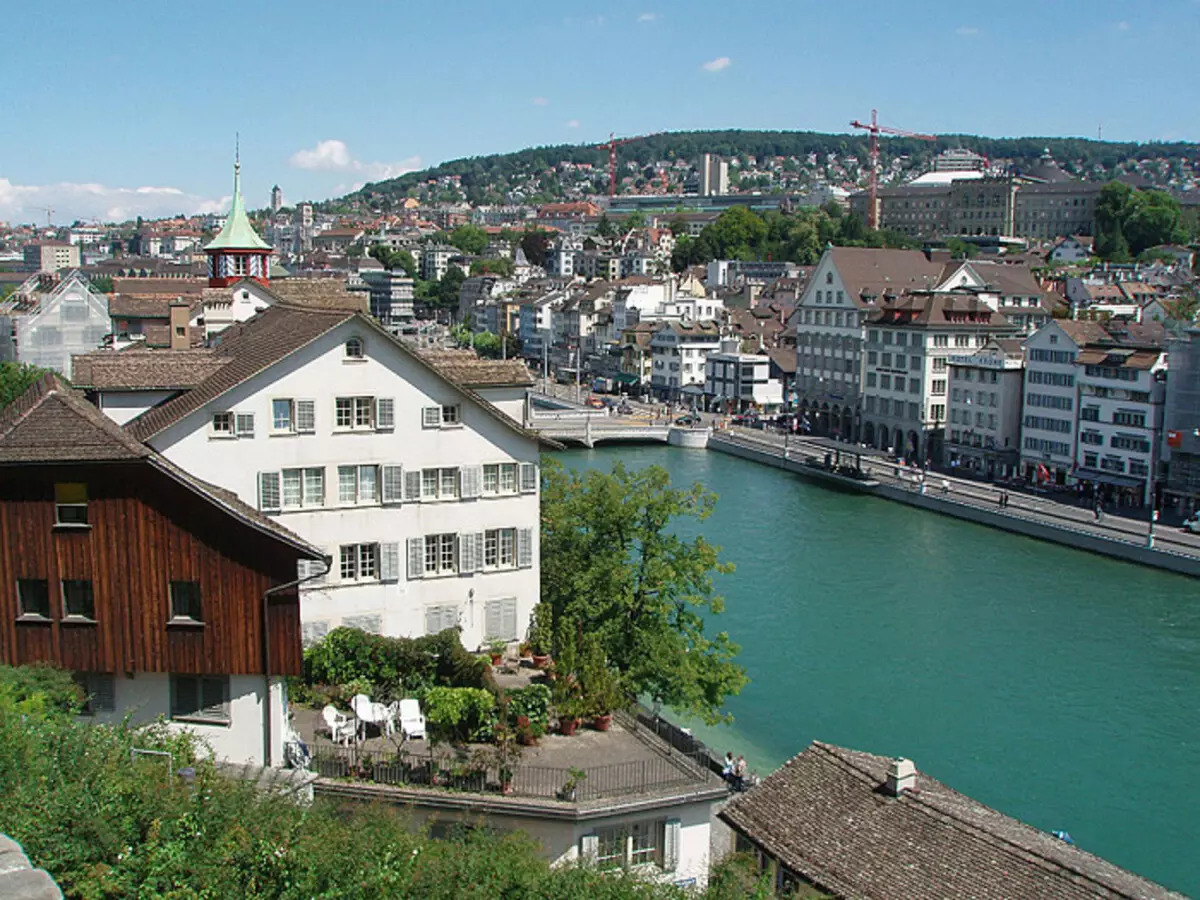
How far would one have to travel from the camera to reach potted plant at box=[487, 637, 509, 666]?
52.2ft

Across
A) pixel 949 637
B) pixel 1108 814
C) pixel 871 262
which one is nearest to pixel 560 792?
pixel 1108 814

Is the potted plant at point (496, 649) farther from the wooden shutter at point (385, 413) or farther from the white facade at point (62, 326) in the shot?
the white facade at point (62, 326)

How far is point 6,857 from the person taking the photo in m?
5.26

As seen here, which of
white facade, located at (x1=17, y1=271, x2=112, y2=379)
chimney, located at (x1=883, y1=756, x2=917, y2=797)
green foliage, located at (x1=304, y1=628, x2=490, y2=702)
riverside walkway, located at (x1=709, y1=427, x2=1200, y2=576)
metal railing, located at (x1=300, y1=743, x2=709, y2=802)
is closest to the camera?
metal railing, located at (x1=300, y1=743, x2=709, y2=802)

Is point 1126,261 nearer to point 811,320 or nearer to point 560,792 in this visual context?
point 811,320

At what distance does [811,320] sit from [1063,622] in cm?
4231

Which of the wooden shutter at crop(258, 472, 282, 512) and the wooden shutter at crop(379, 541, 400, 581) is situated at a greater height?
the wooden shutter at crop(258, 472, 282, 512)

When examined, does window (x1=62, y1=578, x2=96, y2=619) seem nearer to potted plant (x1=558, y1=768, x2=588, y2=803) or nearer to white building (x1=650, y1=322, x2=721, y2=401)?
potted plant (x1=558, y1=768, x2=588, y2=803)

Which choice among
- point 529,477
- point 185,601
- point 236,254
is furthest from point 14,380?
point 185,601

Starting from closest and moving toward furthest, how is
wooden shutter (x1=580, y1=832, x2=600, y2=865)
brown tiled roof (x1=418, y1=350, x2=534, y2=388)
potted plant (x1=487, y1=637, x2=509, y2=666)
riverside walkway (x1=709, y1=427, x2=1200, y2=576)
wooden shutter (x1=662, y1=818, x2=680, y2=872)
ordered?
wooden shutter (x1=580, y1=832, x2=600, y2=865) < wooden shutter (x1=662, y1=818, x2=680, y2=872) < potted plant (x1=487, y1=637, x2=509, y2=666) < brown tiled roof (x1=418, y1=350, x2=534, y2=388) < riverside walkway (x1=709, y1=427, x2=1200, y2=576)

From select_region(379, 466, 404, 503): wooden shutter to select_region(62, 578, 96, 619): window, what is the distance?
590cm

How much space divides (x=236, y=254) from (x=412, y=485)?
3077 centimetres

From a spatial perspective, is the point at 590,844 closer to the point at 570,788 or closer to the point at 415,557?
the point at 570,788

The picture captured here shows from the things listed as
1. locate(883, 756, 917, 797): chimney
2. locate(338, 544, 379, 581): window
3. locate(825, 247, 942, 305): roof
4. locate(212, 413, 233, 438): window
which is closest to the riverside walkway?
locate(825, 247, 942, 305): roof
